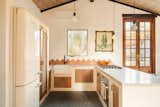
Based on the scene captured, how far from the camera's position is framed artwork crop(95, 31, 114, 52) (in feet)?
26.5

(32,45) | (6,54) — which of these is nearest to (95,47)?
(32,45)

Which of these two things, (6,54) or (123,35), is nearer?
(6,54)

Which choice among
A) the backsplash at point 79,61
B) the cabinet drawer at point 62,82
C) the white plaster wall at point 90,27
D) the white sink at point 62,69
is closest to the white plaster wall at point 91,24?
the white plaster wall at point 90,27

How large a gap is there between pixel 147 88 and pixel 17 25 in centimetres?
220

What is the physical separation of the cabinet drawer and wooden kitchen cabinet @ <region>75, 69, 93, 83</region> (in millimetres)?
326

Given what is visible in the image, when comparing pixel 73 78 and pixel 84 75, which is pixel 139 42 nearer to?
pixel 84 75

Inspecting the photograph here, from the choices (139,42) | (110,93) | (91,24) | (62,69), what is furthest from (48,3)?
(110,93)

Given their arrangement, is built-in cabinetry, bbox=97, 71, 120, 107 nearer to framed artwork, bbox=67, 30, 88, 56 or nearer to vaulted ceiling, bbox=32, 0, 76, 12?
framed artwork, bbox=67, 30, 88, 56

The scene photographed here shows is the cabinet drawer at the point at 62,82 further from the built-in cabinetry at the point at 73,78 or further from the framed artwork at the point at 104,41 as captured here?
the framed artwork at the point at 104,41

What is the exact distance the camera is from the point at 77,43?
8.07 metres

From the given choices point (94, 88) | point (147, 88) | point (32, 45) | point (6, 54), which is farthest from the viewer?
point (94, 88)

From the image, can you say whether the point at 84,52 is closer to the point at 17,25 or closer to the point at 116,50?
the point at 116,50

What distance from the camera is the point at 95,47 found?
809 centimetres

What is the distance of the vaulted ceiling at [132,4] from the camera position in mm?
7109
